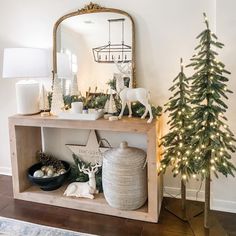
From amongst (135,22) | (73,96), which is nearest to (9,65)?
(73,96)

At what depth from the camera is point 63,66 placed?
262cm

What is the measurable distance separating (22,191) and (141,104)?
4.90 feet

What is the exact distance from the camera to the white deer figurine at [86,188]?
94.7 inches

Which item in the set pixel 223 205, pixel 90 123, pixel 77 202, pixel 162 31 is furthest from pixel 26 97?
pixel 223 205

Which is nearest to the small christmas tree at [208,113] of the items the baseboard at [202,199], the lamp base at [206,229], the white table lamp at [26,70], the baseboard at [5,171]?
the lamp base at [206,229]

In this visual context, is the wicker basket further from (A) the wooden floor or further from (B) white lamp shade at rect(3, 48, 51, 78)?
(B) white lamp shade at rect(3, 48, 51, 78)

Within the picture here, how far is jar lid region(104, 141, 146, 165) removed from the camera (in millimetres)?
2113

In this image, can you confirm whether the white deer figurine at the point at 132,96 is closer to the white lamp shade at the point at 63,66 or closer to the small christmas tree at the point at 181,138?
the small christmas tree at the point at 181,138

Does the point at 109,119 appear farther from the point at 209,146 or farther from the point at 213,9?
the point at 213,9

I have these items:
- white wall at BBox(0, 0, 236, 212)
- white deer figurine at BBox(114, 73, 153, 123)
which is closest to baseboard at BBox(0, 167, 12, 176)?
white wall at BBox(0, 0, 236, 212)

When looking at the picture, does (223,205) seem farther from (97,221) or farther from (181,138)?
(97,221)

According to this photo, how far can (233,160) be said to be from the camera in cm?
216

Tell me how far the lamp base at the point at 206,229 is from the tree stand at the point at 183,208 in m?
0.07

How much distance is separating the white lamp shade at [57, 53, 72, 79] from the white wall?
0.20 metres
